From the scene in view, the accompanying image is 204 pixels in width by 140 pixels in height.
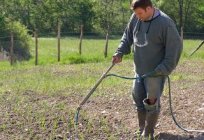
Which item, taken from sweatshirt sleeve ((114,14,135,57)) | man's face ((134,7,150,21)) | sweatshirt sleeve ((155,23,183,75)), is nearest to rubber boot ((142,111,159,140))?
sweatshirt sleeve ((155,23,183,75))

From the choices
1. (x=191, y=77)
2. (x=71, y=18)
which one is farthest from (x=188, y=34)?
(x=191, y=77)

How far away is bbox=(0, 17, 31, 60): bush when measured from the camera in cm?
2386

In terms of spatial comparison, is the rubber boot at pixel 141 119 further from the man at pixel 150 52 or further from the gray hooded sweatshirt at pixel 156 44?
the gray hooded sweatshirt at pixel 156 44

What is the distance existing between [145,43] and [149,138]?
1.06 m

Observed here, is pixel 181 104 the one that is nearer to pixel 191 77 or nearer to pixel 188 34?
pixel 191 77

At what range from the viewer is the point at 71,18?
131 feet

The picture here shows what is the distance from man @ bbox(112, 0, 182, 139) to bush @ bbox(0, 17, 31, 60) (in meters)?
18.4

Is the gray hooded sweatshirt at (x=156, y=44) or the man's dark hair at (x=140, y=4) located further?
the gray hooded sweatshirt at (x=156, y=44)

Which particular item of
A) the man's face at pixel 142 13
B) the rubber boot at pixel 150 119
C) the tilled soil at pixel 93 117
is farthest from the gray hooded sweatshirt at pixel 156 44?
the tilled soil at pixel 93 117

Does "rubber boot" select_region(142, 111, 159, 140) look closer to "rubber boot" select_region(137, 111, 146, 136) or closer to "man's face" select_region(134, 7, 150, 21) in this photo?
"rubber boot" select_region(137, 111, 146, 136)

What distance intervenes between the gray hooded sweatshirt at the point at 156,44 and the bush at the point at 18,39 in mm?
18508

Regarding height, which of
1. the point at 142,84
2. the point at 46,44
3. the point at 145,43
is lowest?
the point at 46,44

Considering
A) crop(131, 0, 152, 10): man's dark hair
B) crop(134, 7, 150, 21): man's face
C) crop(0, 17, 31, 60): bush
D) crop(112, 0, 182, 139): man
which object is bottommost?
crop(0, 17, 31, 60): bush

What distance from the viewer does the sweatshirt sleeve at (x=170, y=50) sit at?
16.2ft
